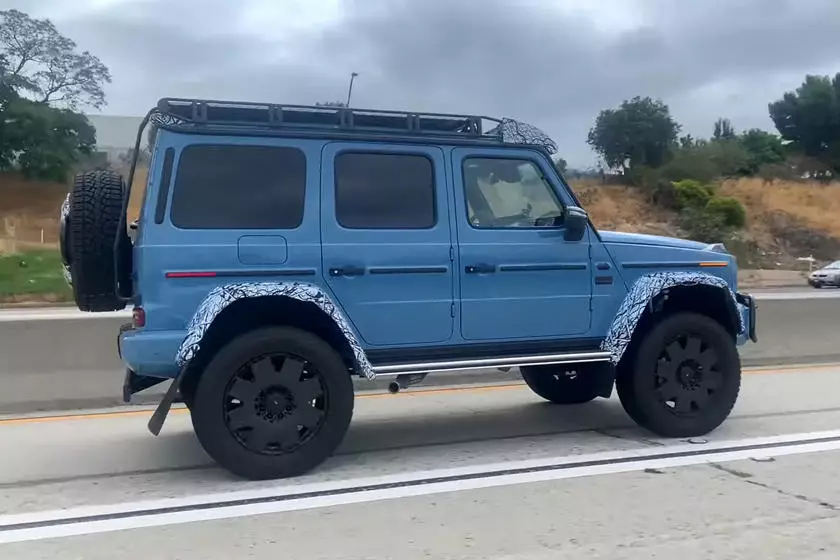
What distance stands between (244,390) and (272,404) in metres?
0.20

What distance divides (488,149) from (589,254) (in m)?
1.08

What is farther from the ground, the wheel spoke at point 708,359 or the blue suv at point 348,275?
the blue suv at point 348,275

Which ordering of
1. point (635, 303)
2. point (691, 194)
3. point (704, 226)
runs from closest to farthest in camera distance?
point (635, 303)
point (704, 226)
point (691, 194)

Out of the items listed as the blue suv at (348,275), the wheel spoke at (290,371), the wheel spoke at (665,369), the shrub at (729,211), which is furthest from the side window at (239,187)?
the shrub at (729,211)

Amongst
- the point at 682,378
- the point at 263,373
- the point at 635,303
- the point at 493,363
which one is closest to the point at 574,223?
the point at 635,303

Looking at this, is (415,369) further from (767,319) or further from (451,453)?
(767,319)

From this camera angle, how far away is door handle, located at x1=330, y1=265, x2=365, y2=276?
20.5 ft

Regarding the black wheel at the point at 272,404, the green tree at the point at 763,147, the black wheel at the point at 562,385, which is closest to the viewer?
the black wheel at the point at 272,404

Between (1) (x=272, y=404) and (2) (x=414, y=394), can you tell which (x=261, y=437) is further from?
(2) (x=414, y=394)

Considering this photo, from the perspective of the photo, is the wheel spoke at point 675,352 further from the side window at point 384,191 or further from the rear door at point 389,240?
the side window at point 384,191

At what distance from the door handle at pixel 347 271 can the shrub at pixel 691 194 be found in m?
47.8

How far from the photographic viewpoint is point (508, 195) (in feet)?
22.8

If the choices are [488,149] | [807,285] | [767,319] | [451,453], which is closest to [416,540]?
[451,453]

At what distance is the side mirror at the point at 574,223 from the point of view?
6.86 meters
